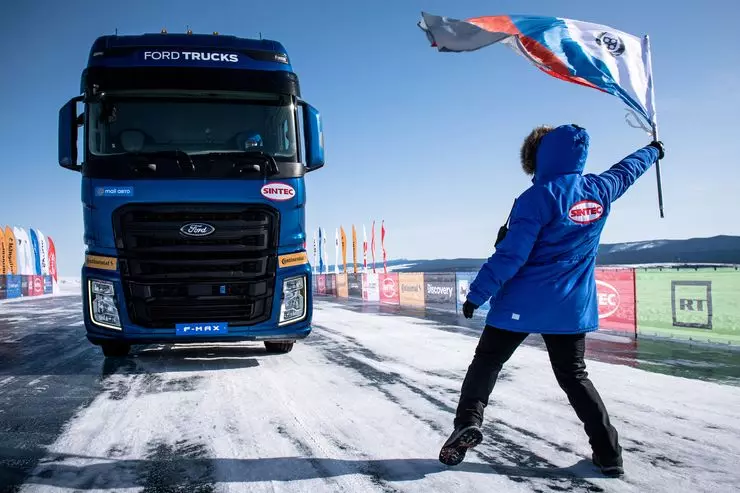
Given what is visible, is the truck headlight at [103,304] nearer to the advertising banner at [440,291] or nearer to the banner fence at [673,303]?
the banner fence at [673,303]

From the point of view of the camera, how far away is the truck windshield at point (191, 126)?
18.5ft

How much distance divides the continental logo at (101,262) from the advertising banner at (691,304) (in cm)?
857

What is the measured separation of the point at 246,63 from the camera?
596 cm

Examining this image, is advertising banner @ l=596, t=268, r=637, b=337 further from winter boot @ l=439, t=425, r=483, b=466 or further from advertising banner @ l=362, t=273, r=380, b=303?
advertising banner @ l=362, t=273, r=380, b=303

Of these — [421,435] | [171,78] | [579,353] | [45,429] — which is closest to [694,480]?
[579,353]

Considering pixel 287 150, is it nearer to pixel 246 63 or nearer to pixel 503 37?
pixel 246 63

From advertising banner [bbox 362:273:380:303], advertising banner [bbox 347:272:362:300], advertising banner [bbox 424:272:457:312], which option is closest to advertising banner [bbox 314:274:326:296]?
advertising banner [bbox 347:272:362:300]

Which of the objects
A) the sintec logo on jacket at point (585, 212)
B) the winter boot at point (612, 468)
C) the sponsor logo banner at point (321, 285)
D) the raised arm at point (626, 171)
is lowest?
the sponsor logo banner at point (321, 285)

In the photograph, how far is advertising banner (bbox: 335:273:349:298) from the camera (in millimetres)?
28594

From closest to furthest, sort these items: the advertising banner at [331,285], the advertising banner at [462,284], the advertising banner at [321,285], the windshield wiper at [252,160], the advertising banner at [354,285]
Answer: the windshield wiper at [252,160] → the advertising banner at [462,284] → the advertising banner at [354,285] → the advertising banner at [331,285] → the advertising banner at [321,285]

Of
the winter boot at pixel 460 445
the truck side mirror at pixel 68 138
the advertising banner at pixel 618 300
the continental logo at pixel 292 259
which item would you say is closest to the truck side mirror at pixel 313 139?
the continental logo at pixel 292 259

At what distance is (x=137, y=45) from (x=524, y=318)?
540 centimetres

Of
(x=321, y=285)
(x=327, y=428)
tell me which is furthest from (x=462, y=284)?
(x=321, y=285)

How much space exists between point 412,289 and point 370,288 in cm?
483
